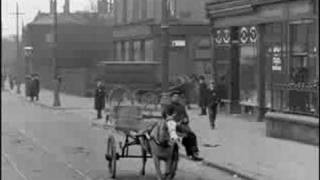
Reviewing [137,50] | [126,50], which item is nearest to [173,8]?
[137,50]

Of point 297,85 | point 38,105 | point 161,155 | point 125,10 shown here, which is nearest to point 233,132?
point 297,85

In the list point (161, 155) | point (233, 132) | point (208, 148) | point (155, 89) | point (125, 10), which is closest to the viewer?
point (161, 155)

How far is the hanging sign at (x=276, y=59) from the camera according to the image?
84.9 ft

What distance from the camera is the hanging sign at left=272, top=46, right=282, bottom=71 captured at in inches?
1019

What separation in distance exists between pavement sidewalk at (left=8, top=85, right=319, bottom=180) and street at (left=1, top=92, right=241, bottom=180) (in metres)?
0.53

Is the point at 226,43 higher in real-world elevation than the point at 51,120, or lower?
higher

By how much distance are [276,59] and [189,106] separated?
11.1 metres

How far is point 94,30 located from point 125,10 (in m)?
34.7

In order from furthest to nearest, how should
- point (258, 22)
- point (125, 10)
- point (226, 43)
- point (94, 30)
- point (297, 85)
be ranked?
point (94, 30) < point (125, 10) < point (226, 43) < point (258, 22) < point (297, 85)

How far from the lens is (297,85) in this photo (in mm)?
21188

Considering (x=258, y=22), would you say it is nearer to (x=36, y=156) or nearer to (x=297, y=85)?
(x=297, y=85)

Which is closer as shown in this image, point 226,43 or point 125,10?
point 226,43

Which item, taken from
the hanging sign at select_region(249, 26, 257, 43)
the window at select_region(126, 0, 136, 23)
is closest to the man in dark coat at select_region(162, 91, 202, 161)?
the hanging sign at select_region(249, 26, 257, 43)

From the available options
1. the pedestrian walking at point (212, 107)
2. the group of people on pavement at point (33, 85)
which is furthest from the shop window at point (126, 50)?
the pedestrian walking at point (212, 107)
